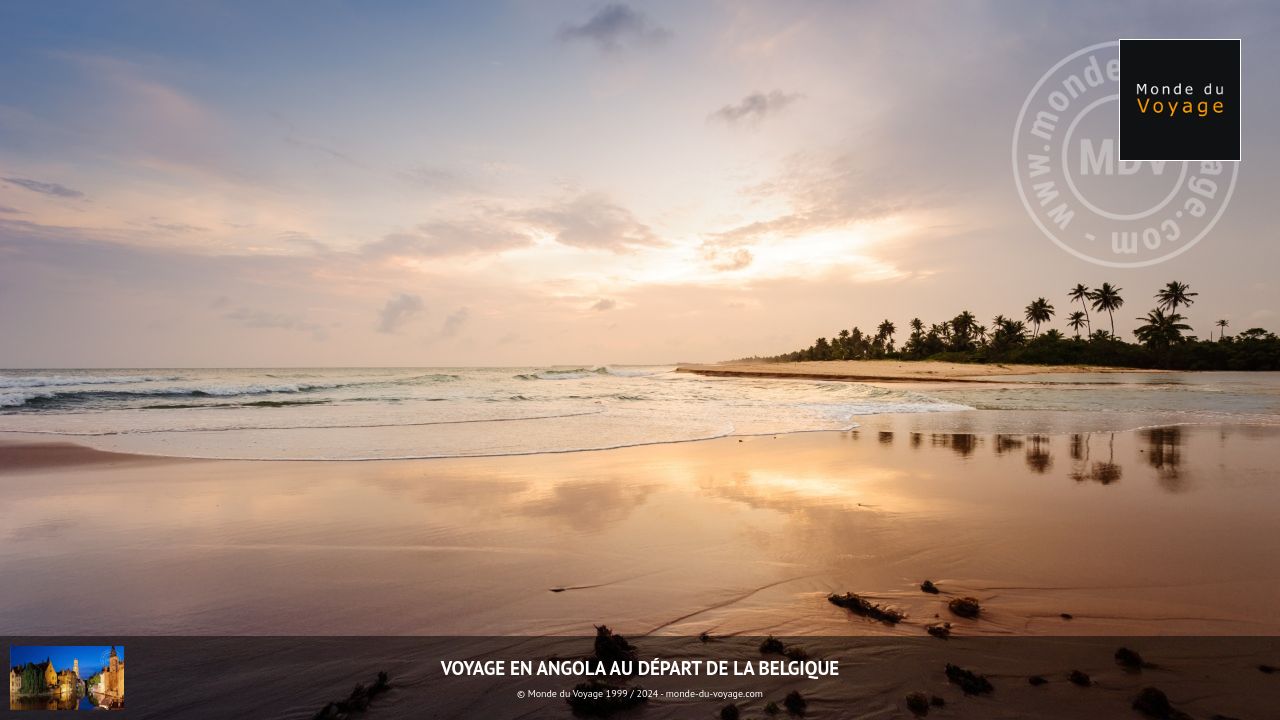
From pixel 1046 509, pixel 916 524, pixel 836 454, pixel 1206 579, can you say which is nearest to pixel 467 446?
pixel 836 454

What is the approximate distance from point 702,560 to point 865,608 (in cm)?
143

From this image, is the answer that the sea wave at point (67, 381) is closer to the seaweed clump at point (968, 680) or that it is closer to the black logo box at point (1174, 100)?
the seaweed clump at point (968, 680)

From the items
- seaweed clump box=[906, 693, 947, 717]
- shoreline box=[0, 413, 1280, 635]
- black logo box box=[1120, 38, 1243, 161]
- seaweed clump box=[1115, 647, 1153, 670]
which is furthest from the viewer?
black logo box box=[1120, 38, 1243, 161]

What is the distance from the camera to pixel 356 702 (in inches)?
107

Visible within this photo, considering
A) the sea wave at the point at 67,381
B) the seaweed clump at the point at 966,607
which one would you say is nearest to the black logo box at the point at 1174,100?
the seaweed clump at the point at 966,607

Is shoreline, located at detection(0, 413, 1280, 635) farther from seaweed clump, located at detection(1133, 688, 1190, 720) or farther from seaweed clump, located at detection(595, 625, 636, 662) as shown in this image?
seaweed clump, located at detection(1133, 688, 1190, 720)

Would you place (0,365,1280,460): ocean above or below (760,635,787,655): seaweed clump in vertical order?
below

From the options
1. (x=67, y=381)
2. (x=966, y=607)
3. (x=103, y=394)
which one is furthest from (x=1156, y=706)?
(x=67, y=381)

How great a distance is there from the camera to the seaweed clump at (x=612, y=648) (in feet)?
10.2

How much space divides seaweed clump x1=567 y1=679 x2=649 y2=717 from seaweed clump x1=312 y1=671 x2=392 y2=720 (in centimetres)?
100

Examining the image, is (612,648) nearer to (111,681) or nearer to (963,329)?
(111,681)

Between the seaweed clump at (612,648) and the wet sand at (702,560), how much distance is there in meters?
0.16

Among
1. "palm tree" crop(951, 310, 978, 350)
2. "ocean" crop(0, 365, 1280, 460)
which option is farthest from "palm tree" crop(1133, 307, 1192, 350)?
"ocean" crop(0, 365, 1280, 460)

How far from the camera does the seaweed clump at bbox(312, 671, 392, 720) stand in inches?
105
